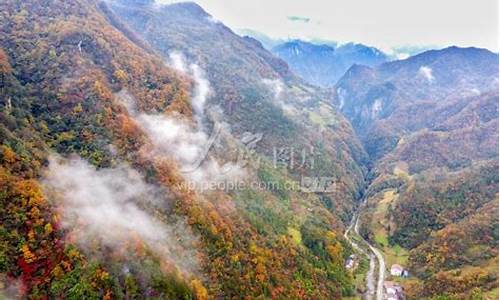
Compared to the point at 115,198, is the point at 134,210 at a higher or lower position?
lower

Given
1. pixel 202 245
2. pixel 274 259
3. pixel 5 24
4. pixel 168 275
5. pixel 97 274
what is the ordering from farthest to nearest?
pixel 5 24 < pixel 274 259 < pixel 202 245 < pixel 168 275 < pixel 97 274

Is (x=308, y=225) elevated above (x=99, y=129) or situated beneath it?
situated beneath

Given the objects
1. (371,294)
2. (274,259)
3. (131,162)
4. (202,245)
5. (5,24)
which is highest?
(5,24)

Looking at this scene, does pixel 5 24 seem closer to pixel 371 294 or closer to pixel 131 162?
pixel 131 162

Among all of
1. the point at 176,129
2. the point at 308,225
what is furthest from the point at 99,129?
the point at 308,225

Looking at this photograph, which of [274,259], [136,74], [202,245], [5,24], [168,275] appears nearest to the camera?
[168,275]

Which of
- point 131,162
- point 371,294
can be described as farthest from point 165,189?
point 371,294

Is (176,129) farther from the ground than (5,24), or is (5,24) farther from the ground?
(5,24)

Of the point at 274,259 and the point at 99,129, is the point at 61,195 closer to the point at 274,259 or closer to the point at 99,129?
the point at 99,129

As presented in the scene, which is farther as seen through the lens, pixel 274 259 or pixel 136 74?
pixel 136 74
